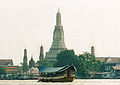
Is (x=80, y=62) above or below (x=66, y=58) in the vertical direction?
below

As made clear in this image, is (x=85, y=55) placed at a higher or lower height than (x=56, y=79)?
higher

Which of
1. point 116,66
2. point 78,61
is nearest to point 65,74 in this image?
point 78,61

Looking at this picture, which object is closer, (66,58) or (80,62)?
(80,62)

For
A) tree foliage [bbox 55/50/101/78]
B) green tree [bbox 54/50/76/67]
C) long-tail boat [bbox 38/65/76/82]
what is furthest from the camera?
green tree [bbox 54/50/76/67]

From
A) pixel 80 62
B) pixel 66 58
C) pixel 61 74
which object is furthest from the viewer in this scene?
pixel 66 58

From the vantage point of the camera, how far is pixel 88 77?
16250 cm

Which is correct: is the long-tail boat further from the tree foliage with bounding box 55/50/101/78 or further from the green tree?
the green tree

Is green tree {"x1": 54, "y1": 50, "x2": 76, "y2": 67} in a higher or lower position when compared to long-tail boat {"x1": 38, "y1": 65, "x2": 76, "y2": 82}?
higher

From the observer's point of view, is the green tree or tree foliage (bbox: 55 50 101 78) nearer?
tree foliage (bbox: 55 50 101 78)

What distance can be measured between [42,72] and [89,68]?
4624cm

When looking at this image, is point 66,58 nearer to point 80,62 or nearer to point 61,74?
point 80,62

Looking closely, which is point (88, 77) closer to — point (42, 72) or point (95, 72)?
point (95, 72)

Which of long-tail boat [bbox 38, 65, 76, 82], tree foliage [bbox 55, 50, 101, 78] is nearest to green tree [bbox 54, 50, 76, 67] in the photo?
tree foliage [bbox 55, 50, 101, 78]

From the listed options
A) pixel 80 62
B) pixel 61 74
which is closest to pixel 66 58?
pixel 80 62
